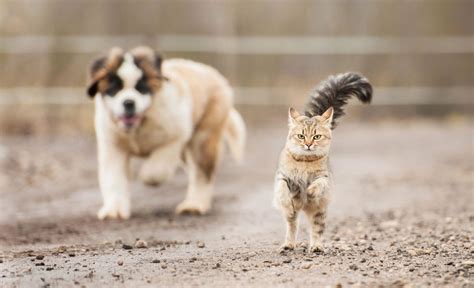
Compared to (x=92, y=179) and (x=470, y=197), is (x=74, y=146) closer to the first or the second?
(x=92, y=179)

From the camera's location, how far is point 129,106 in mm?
8672

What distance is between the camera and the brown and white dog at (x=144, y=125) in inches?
344

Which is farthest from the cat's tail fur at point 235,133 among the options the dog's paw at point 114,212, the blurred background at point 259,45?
the blurred background at point 259,45

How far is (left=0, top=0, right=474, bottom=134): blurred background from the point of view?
1775 cm

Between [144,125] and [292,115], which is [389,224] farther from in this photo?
[144,125]

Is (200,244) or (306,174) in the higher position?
(306,174)

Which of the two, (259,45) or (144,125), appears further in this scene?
(259,45)

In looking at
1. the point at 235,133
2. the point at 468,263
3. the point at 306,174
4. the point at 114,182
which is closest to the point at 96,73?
the point at 114,182

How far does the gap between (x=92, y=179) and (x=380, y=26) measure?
913 cm

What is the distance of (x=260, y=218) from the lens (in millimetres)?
8641

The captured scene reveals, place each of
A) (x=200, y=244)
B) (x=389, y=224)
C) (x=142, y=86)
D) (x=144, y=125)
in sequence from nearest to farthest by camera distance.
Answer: (x=200, y=244) → (x=389, y=224) → (x=142, y=86) → (x=144, y=125)

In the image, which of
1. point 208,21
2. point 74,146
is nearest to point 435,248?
point 74,146

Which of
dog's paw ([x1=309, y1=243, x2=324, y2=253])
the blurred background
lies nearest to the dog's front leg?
dog's paw ([x1=309, y1=243, x2=324, y2=253])

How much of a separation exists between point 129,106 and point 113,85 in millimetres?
256
